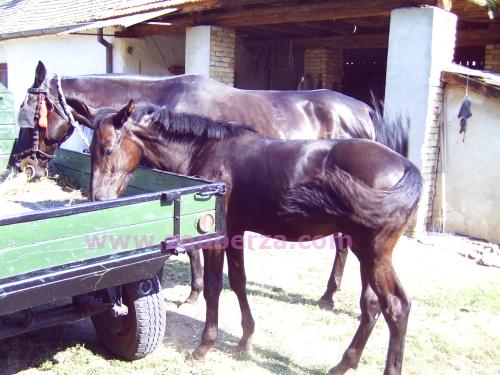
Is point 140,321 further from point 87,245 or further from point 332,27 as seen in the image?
point 332,27

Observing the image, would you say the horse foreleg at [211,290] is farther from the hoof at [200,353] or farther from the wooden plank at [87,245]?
the wooden plank at [87,245]

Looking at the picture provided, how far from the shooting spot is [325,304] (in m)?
4.39

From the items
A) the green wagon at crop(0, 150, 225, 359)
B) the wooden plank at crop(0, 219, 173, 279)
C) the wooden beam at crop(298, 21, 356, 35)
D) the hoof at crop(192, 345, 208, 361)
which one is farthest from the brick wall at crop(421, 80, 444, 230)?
the wooden plank at crop(0, 219, 173, 279)

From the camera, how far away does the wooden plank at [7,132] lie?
771 cm

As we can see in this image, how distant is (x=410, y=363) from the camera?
3.40m

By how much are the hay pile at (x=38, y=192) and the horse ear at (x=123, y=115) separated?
Answer: 67.3 inches

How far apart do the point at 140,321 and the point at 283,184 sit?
3.80 feet

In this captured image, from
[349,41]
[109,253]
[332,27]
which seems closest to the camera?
[109,253]

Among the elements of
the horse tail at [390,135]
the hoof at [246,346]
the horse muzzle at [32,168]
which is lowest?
the hoof at [246,346]

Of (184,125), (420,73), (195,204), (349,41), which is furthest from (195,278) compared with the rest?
(349,41)

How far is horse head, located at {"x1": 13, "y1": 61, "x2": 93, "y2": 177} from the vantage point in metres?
4.50

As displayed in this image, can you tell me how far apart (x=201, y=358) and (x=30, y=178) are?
2.84 m

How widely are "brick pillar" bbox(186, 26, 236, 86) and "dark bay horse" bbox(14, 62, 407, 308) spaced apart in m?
3.22

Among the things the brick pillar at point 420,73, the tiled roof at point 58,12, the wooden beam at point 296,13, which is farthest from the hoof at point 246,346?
the tiled roof at point 58,12
